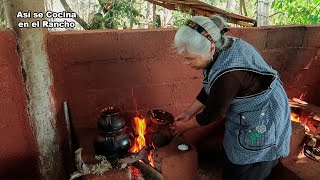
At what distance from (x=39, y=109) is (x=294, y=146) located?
2.89 metres

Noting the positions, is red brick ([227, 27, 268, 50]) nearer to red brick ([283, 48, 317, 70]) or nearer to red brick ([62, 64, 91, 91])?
red brick ([283, 48, 317, 70])

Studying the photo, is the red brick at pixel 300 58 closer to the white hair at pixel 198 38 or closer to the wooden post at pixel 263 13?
the wooden post at pixel 263 13

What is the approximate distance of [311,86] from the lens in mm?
3965

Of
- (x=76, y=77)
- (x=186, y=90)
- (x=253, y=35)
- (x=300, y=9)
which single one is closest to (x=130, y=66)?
(x=76, y=77)

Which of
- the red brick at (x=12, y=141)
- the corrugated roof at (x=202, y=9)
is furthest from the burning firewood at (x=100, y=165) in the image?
the corrugated roof at (x=202, y=9)

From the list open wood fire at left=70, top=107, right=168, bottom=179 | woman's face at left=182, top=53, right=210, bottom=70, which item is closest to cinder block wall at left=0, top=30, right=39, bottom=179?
open wood fire at left=70, top=107, right=168, bottom=179

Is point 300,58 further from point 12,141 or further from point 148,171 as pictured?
point 12,141

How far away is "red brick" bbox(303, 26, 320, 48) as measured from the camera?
142 inches

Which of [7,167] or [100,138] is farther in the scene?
[7,167]

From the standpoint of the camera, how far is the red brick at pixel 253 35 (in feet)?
10.8

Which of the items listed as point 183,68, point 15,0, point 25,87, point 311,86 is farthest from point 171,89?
point 311,86

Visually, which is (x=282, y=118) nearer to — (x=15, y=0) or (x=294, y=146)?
(x=294, y=146)

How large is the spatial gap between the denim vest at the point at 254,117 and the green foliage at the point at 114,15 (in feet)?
7.42

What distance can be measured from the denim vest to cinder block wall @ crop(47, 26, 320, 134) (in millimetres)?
993
